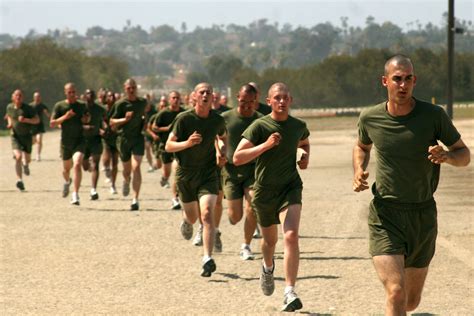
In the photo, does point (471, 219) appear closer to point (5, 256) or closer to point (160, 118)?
point (160, 118)

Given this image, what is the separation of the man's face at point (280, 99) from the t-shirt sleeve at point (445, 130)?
2455mm

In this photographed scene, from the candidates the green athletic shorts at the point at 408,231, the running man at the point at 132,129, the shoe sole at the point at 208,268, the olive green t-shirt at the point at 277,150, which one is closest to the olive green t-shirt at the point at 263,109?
the shoe sole at the point at 208,268

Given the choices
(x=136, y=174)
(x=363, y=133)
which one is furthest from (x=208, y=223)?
(x=136, y=174)

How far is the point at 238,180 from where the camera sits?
43.7 feet

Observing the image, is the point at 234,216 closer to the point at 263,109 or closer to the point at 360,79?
the point at 263,109

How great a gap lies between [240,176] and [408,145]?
5600 millimetres

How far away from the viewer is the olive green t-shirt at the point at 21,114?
78.2 ft

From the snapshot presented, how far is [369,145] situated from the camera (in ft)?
26.9

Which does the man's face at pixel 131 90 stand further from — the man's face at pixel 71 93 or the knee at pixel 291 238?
the knee at pixel 291 238

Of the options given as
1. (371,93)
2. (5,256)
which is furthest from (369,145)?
(371,93)

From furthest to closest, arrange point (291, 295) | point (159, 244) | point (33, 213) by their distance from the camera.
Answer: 1. point (33, 213)
2. point (159, 244)
3. point (291, 295)

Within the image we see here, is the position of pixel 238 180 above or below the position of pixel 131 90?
below

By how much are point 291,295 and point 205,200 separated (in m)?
2.81

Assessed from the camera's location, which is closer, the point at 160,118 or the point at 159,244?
the point at 159,244
